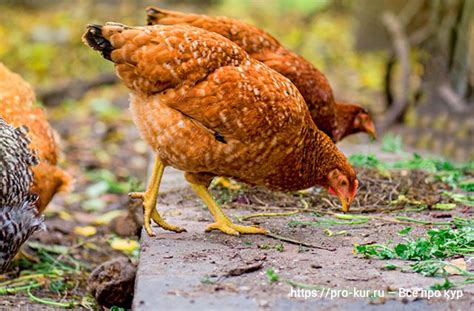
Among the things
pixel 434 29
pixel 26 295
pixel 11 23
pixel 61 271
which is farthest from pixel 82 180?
pixel 11 23

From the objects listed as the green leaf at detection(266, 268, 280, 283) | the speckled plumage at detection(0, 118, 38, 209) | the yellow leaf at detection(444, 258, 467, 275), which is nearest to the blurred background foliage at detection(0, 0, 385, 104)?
the speckled plumage at detection(0, 118, 38, 209)

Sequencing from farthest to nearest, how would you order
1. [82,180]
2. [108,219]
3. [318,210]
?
[82,180] < [108,219] < [318,210]

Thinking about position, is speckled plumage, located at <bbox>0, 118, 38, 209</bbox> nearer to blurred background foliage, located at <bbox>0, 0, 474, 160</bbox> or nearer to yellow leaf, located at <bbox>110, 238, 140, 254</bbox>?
yellow leaf, located at <bbox>110, 238, 140, 254</bbox>

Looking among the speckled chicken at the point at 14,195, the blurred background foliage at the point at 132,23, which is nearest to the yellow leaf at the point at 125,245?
the speckled chicken at the point at 14,195

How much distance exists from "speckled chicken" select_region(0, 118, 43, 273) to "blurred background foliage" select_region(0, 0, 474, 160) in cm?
523

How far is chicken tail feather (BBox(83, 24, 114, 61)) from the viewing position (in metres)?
4.25

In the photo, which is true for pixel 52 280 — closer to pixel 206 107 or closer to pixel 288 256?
pixel 206 107

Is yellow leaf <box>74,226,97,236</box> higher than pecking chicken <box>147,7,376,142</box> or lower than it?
lower

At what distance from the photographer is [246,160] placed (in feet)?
14.4

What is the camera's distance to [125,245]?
5770 mm

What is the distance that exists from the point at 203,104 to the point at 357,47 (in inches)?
373

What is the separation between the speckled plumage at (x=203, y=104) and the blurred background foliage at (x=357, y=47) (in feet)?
14.6

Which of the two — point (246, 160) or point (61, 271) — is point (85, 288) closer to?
point (61, 271)

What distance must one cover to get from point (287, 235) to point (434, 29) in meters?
5.97
